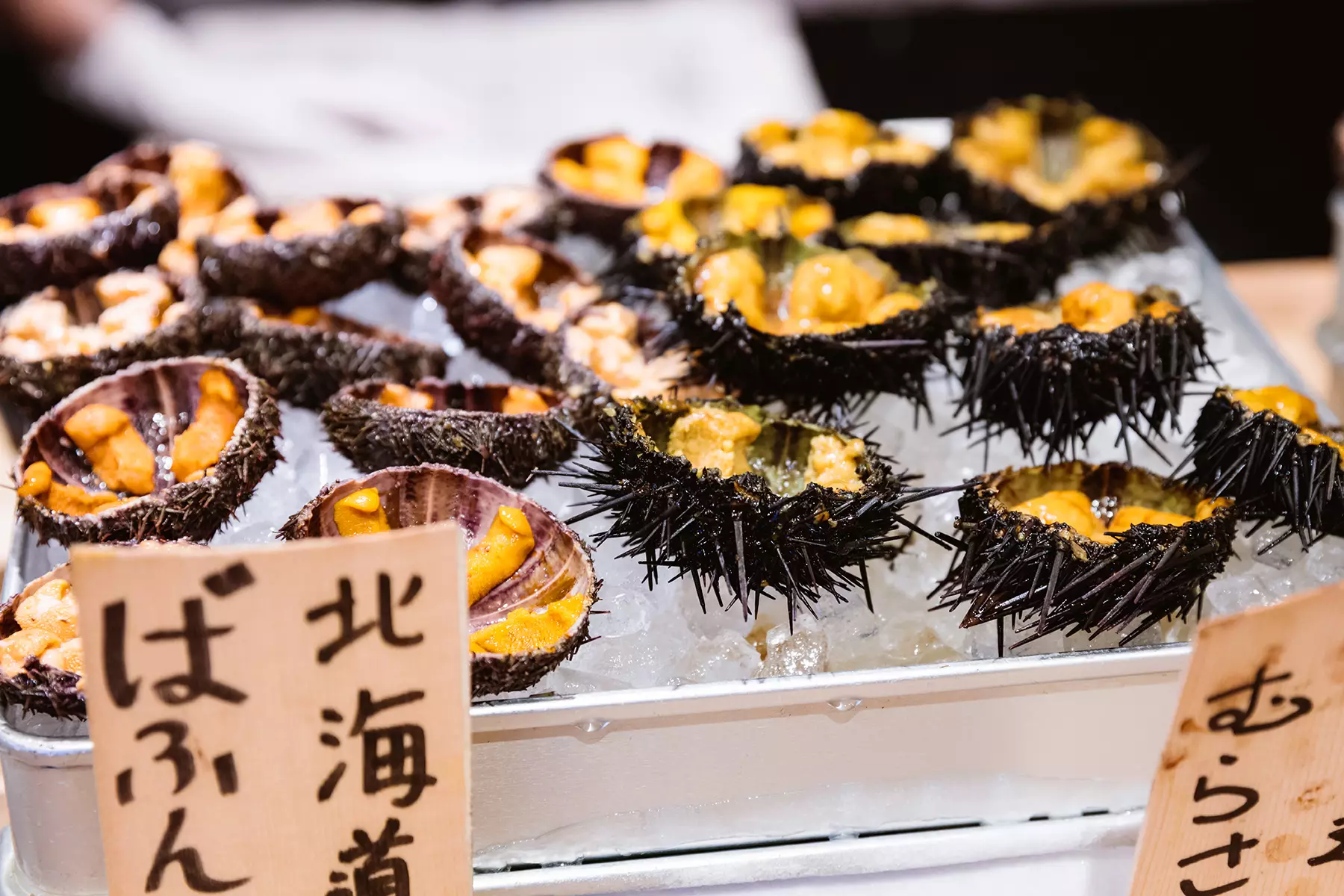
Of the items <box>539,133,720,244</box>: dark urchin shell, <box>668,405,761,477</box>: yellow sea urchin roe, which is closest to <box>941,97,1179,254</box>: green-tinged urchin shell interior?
<box>539,133,720,244</box>: dark urchin shell

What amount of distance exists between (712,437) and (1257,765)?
0.72m

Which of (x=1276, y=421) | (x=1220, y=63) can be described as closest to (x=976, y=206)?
(x=1276, y=421)

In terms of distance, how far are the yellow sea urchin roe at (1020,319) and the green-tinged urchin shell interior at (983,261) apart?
183 mm

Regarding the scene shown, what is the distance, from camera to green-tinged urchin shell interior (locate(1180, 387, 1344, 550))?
143 cm

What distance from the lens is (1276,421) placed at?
1.46 m

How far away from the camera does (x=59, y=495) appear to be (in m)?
1.44

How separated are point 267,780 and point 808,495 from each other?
63 centimetres

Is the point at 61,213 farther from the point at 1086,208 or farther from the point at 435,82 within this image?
the point at 435,82

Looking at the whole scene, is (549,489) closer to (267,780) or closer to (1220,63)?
(267,780)

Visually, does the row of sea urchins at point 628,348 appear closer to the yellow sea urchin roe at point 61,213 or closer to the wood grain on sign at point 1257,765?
the yellow sea urchin roe at point 61,213

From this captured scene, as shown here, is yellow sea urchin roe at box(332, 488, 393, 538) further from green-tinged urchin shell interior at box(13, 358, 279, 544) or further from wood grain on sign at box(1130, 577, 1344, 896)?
wood grain on sign at box(1130, 577, 1344, 896)

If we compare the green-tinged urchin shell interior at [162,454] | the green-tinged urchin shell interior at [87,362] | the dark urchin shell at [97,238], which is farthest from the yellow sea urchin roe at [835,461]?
the dark urchin shell at [97,238]

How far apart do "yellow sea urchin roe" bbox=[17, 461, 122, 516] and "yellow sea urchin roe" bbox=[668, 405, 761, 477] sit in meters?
0.69

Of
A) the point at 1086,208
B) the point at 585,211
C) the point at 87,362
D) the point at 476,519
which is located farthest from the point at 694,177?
the point at 87,362
